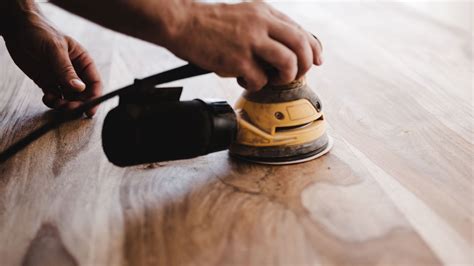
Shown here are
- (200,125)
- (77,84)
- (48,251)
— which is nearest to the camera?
(48,251)

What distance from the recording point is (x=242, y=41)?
775 millimetres

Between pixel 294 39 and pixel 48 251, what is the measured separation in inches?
18.4

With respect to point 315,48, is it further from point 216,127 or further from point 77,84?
point 77,84

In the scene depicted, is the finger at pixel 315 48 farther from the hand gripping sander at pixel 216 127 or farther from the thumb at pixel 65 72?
the thumb at pixel 65 72

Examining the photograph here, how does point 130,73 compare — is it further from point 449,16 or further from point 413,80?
point 449,16

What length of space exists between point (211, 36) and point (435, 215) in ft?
1.37

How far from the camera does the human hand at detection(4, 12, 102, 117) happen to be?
1.08 meters

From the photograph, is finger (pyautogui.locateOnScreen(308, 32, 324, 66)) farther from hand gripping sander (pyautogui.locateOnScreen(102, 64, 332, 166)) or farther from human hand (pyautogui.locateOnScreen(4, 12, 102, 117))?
human hand (pyautogui.locateOnScreen(4, 12, 102, 117))

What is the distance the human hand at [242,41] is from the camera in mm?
760

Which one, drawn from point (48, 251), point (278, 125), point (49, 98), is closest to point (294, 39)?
point (278, 125)

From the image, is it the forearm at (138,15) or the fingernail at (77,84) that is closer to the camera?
the forearm at (138,15)

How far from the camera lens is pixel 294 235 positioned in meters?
0.73

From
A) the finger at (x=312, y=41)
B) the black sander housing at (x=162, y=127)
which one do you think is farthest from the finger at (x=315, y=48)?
the black sander housing at (x=162, y=127)

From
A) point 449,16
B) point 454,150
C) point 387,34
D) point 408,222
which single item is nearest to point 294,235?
point 408,222
